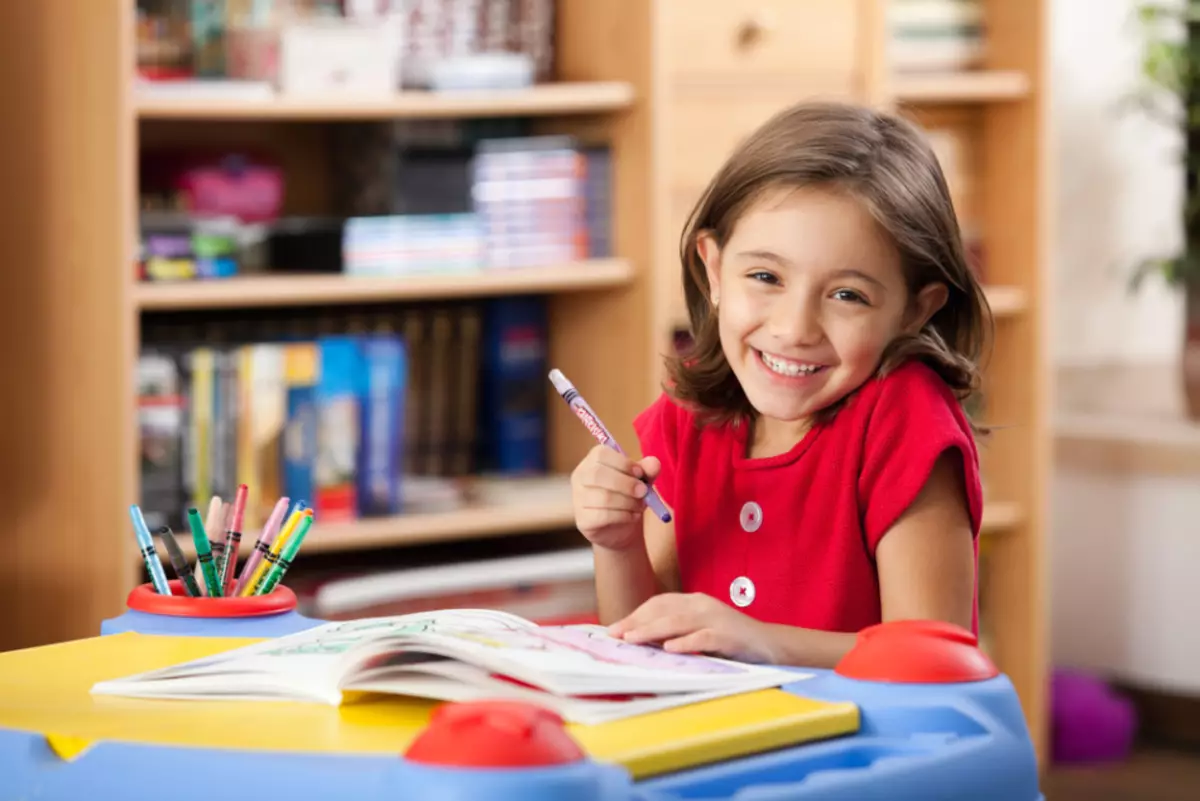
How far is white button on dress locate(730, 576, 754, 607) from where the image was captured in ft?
4.65

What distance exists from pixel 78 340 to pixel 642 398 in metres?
0.87

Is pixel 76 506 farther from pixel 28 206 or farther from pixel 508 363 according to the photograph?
pixel 508 363

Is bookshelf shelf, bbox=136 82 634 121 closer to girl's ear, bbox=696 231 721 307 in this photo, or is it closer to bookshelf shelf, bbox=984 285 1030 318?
bookshelf shelf, bbox=984 285 1030 318

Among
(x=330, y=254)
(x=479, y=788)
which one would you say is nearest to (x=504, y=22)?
(x=330, y=254)

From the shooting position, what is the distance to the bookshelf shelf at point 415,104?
2475 mm

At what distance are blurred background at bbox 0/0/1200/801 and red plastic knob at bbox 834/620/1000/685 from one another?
1540 mm

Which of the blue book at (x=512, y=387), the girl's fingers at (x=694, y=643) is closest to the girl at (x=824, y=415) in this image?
the girl's fingers at (x=694, y=643)

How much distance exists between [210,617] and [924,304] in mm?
591

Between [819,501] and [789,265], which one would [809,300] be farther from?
[819,501]

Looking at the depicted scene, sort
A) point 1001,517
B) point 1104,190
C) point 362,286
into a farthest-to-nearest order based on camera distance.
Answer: point 1104,190 → point 1001,517 → point 362,286

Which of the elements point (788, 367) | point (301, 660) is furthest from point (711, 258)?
point (301, 660)

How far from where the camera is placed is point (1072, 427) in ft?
11.8

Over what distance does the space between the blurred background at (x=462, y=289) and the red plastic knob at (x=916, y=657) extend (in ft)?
5.05

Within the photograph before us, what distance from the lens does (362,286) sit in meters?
2.60
